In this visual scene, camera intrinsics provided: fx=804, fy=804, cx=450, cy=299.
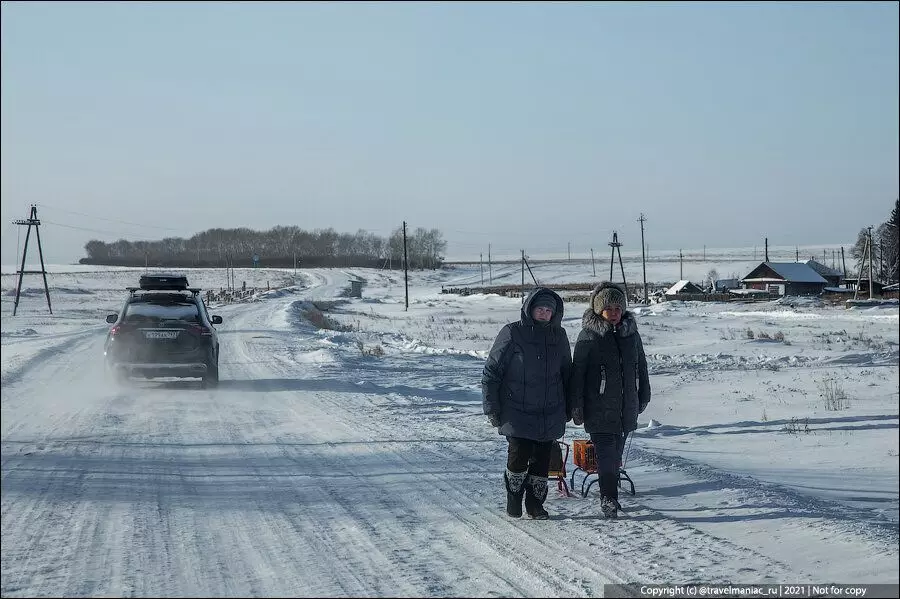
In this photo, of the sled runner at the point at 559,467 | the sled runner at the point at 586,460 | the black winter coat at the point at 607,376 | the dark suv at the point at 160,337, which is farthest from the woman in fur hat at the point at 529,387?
the dark suv at the point at 160,337

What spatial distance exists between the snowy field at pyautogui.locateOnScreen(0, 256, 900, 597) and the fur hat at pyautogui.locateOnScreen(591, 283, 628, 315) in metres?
1.67

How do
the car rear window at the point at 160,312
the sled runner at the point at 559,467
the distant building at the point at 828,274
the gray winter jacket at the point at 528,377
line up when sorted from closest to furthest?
the gray winter jacket at the point at 528,377
the sled runner at the point at 559,467
the car rear window at the point at 160,312
the distant building at the point at 828,274

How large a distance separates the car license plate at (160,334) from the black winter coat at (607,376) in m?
9.71

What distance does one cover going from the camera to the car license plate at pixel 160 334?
1392 centimetres

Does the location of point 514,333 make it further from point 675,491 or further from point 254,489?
point 254,489

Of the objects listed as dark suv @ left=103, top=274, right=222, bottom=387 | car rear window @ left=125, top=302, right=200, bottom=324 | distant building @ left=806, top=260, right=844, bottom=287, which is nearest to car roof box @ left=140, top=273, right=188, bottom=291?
dark suv @ left=103, top=274, right=222, bottom=387

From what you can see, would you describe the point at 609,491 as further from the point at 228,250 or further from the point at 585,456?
the point at 228,250

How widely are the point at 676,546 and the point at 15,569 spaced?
421 centimetres

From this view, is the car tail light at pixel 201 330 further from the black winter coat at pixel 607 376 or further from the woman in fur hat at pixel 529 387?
the black winter coat at pixel 607 376

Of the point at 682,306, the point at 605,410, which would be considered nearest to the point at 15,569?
the point at 605,410

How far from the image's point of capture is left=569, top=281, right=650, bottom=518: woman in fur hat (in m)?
6.30

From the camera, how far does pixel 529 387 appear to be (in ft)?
20.5

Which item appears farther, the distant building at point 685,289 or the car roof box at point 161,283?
the distant building at point 685,289

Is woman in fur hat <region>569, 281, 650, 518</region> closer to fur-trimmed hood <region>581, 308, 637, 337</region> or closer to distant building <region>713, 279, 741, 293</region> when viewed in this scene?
fur-trimmed hood <region>581, 308, 637, 337</region>
